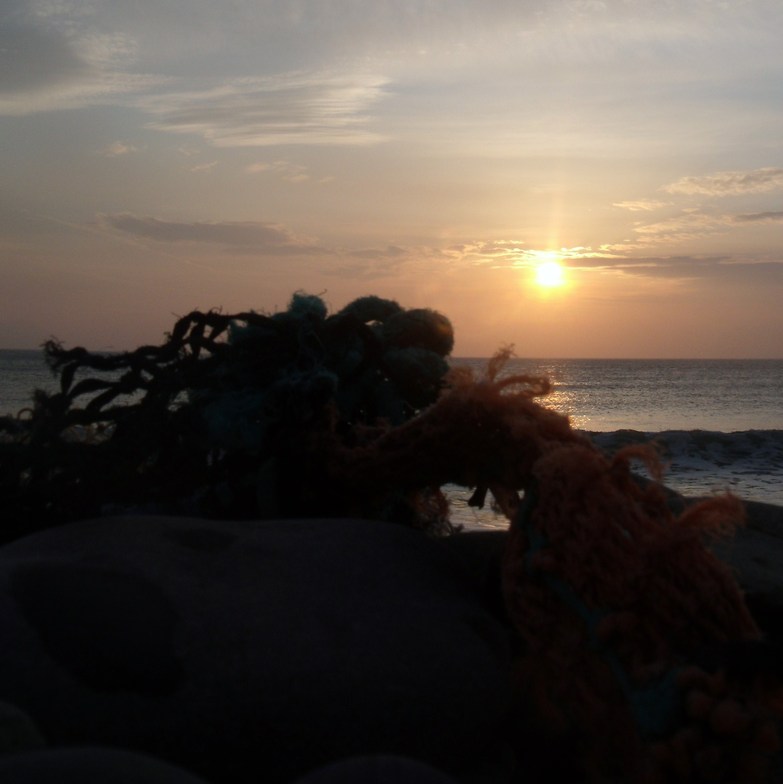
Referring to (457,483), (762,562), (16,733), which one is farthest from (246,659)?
(762,562)

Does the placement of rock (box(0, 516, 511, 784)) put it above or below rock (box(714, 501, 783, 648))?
below

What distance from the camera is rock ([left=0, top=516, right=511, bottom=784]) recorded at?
57.2 inches

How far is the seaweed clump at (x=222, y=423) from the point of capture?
2385 millimetres

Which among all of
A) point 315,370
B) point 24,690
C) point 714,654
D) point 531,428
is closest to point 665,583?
point 714,654

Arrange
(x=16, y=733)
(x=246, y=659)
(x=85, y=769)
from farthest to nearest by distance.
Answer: (x=246, y=659)
(x=16, y=733)
(x=85, y=769)

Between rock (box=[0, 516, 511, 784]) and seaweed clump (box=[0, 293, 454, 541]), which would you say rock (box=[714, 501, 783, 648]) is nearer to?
rock (box=[0, 516, 511, 784])

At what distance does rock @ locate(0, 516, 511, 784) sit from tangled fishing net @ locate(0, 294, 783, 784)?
0.15 meters

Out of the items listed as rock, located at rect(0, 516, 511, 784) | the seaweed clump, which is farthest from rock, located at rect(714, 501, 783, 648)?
the seaweed clump

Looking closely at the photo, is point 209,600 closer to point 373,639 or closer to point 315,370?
point 373,639

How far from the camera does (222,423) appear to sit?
2406mm

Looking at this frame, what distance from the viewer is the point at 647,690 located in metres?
1.34

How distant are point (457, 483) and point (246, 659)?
3.10 ft

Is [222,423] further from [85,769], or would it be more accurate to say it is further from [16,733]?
[85,769]

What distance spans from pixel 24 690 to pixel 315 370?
1229mm
